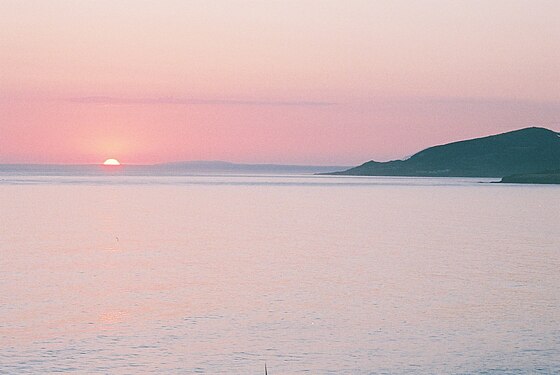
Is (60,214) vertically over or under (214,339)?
over

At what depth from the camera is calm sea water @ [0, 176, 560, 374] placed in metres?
23.4

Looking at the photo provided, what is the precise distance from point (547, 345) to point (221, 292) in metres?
12.3

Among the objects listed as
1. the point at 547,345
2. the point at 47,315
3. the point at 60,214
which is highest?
the point at 60,214

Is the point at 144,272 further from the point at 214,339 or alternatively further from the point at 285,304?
the point at 214,339

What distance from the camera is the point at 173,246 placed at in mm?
50594

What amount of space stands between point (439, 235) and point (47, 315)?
35526 mm

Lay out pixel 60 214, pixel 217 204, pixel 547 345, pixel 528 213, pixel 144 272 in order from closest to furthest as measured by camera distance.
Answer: pixel 547 345 < pixel 144 272 < pixel 60 214 < pixel 528 213 < pixel 217 204

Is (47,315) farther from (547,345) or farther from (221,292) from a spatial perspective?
(547,345)

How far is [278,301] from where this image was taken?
3133cm

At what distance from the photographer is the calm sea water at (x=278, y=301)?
23406mm

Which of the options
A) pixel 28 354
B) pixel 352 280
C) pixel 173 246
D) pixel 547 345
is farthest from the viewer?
pixel 173 246

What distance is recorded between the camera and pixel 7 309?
29.0 meters

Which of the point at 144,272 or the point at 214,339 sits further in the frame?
the point at 144,272

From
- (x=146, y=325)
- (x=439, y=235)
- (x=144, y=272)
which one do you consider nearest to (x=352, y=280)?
(x=144, y=272)
